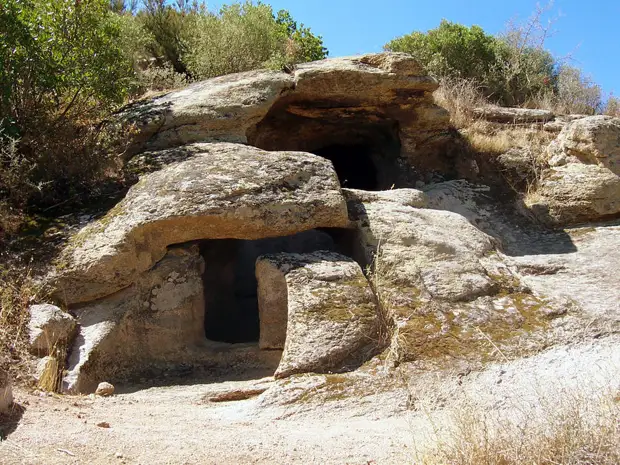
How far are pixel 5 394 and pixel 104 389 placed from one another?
1015 mm

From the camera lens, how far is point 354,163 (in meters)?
9.45

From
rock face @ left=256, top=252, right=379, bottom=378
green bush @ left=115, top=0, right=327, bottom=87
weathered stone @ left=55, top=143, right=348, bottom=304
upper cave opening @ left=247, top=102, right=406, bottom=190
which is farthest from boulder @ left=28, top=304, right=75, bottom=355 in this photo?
green bush @ left=115, top=0, right=327, bottom=87

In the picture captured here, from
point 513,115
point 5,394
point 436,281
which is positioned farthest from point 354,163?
point 5,394

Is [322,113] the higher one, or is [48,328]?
[322,113]

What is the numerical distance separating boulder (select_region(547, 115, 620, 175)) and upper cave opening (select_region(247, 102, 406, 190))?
1943 millimetres

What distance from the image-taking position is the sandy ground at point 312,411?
3197mm

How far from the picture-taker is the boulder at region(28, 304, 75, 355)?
453 centimetres

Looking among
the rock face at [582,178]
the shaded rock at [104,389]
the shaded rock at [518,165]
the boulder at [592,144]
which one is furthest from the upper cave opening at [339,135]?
the shaded rock at [104,389]

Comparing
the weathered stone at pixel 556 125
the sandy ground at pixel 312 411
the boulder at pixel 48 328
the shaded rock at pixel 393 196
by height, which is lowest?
the sandy ground at pixel 312 411

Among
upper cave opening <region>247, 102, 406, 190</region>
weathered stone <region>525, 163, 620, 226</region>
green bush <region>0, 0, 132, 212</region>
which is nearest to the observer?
green bush <region>0, 0, 132, 212</region>

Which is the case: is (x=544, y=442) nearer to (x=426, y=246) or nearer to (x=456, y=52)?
(x=426, y=246)

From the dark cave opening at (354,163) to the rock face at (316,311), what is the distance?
13.0 ft

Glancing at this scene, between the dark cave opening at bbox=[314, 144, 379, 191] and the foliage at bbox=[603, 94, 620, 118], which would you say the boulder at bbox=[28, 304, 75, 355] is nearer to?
the dark cave opening at bbox=[314, 144, 379, 191]

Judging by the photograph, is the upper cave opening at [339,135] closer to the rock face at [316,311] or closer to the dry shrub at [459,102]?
the dry shrub at [459,102]
